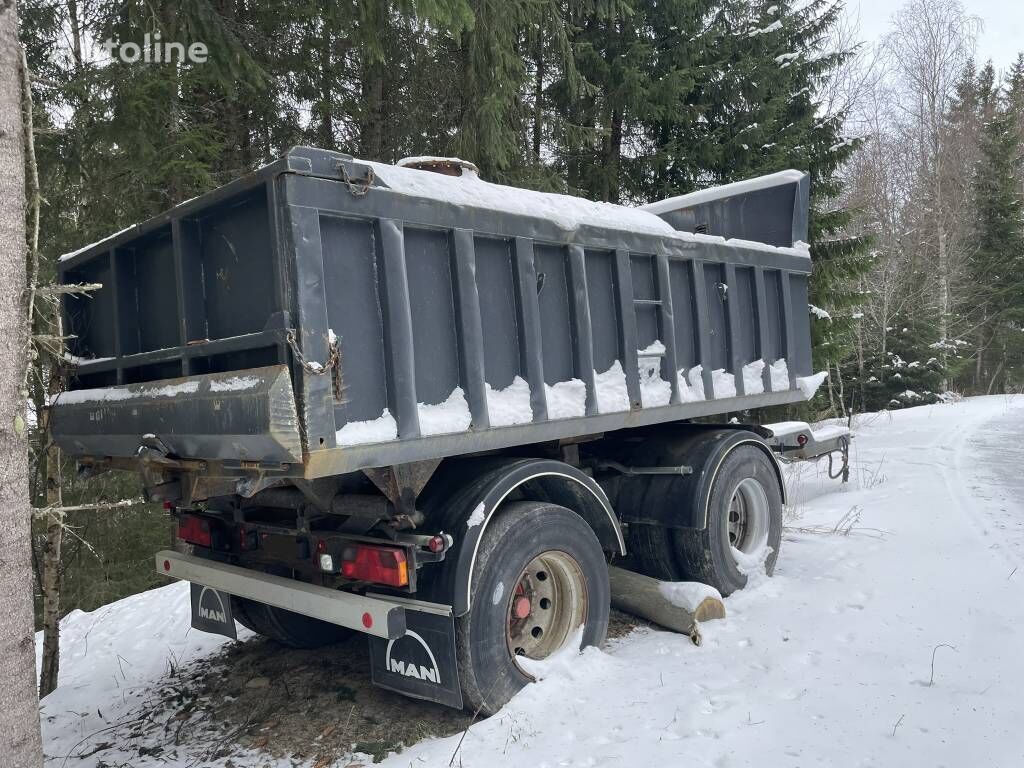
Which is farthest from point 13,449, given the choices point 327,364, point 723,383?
point 723,383

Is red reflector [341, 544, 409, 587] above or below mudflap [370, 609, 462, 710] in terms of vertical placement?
above

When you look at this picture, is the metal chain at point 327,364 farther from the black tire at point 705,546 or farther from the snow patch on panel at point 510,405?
the black tire at point 705,546

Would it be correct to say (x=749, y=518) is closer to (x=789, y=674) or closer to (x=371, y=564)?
(x=789, y=674)

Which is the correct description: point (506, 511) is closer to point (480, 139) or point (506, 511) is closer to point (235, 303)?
point (235, 303)

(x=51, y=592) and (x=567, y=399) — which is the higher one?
(x=567, y=399)

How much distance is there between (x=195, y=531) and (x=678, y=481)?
3056mm

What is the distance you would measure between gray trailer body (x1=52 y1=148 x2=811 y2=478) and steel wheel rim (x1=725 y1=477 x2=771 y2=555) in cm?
101

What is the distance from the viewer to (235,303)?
3.24 m

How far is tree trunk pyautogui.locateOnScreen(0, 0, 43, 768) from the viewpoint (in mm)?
2596

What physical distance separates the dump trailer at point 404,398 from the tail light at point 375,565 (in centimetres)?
2

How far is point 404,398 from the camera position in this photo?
120 inches

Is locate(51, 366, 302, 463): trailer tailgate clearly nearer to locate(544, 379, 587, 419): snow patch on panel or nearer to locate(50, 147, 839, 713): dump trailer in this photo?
locate(50, 147, 839, 713): dump trailer

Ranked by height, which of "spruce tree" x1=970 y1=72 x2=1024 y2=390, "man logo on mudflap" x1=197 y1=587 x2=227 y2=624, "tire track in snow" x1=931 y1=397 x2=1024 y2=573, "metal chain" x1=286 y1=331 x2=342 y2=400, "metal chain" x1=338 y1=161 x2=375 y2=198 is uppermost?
"spruce tree" x1=970 y1=72 x2=1024 y2=390

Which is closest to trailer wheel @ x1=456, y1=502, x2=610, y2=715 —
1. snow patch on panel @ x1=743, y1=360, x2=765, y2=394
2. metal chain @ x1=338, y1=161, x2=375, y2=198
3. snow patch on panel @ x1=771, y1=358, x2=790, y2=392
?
metal chain @ x1=338, y1=161, x2=375, y2=198
